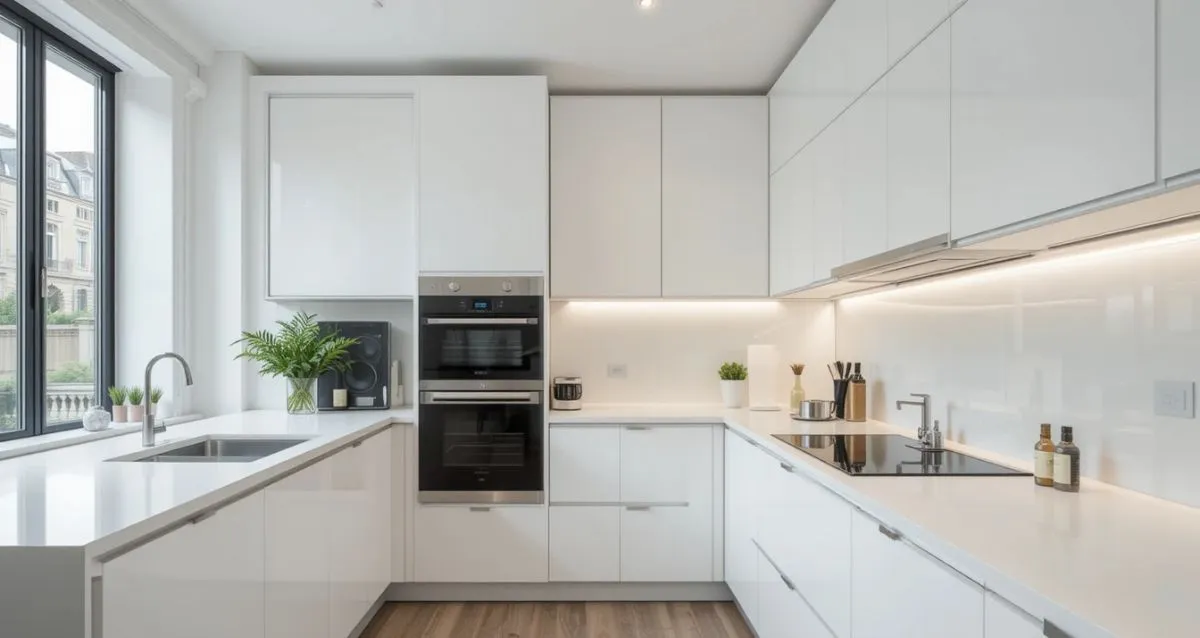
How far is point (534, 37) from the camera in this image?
9.94 feet

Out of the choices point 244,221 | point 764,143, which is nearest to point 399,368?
point 244,221

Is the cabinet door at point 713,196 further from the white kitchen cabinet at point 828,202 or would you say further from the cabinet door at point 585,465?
the cabinet door at point 585,465

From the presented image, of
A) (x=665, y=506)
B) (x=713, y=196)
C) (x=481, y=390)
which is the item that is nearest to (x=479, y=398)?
(x=481, y=390)

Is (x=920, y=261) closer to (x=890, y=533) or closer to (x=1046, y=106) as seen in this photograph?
(x=1046, y=106)

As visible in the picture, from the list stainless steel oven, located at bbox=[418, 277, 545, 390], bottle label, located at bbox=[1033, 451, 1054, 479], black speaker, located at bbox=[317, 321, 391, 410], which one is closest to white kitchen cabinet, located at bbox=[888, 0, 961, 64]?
bottle label, located at bbox=[1033, 451, 1054, 479]

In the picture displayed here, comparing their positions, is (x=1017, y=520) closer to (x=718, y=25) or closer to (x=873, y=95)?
(x=873, y=95)

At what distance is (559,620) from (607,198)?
2095 millimetres

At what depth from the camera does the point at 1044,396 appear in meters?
1.89

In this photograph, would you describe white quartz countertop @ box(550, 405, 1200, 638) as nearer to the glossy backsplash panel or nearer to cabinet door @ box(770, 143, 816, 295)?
the glossy backsplash panel

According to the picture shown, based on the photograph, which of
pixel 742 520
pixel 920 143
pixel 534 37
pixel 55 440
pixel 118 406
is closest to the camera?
pixel 920 143

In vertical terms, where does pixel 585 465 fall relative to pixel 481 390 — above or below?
below

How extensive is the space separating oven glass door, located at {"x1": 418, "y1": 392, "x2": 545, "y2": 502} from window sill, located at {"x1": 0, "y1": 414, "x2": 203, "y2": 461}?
121 cm

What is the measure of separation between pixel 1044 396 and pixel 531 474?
7.08 ft

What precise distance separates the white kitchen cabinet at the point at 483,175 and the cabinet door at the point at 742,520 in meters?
1.30
